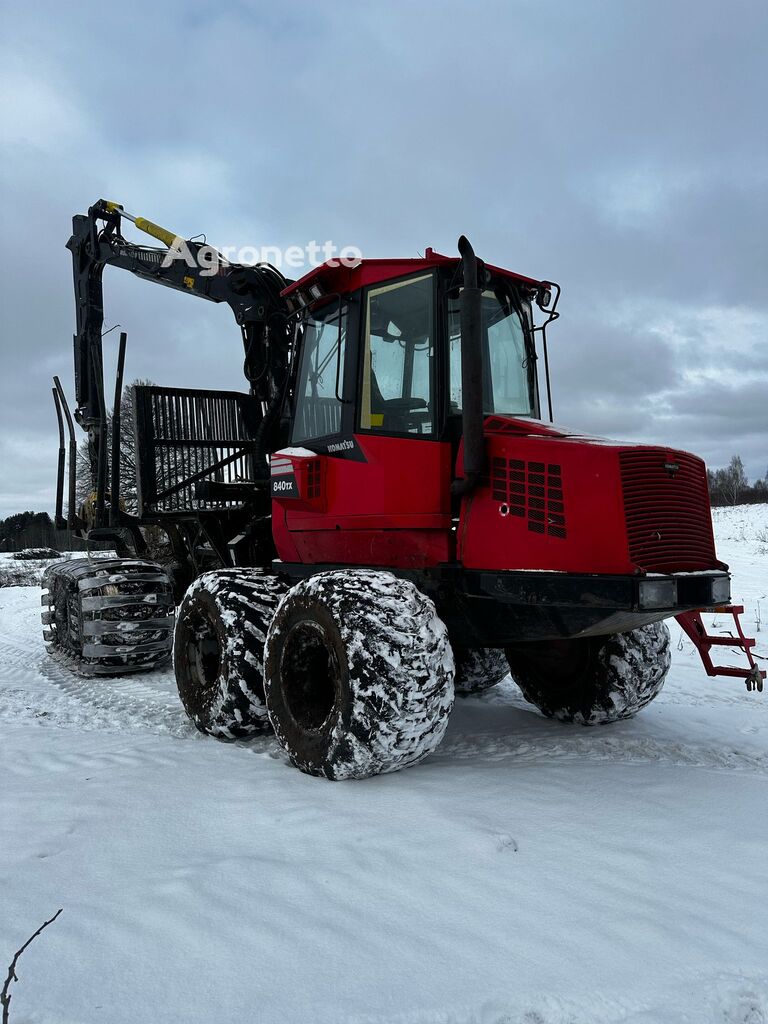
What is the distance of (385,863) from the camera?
3119 millimetres

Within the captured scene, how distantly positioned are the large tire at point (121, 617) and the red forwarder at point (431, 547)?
200 cm

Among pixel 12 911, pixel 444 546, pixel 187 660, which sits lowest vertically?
pixel 12 911

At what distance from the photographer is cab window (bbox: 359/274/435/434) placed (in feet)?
14.9

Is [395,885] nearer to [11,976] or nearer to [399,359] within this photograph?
[11,976]

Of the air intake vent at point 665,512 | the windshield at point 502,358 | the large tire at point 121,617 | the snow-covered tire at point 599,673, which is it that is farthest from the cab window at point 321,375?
the large tire at point 121,617

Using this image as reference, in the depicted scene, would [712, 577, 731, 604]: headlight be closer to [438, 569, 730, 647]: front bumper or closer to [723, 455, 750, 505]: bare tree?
[438, 569, 730, 647]: front bumper

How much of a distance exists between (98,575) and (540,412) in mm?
4879

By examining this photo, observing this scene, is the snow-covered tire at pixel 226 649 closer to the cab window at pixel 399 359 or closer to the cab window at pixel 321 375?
the cab window at pixel 321 375

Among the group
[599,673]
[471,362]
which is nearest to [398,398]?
[471,362]

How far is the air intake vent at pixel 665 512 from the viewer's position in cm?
375

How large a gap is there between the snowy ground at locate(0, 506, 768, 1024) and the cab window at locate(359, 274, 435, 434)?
211 centimetres

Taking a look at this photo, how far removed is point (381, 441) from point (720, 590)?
2.10m

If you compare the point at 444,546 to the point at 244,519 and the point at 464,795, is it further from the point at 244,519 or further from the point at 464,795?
the point at 244,519

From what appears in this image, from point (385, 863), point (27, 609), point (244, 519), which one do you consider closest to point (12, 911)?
point (385, 863)
